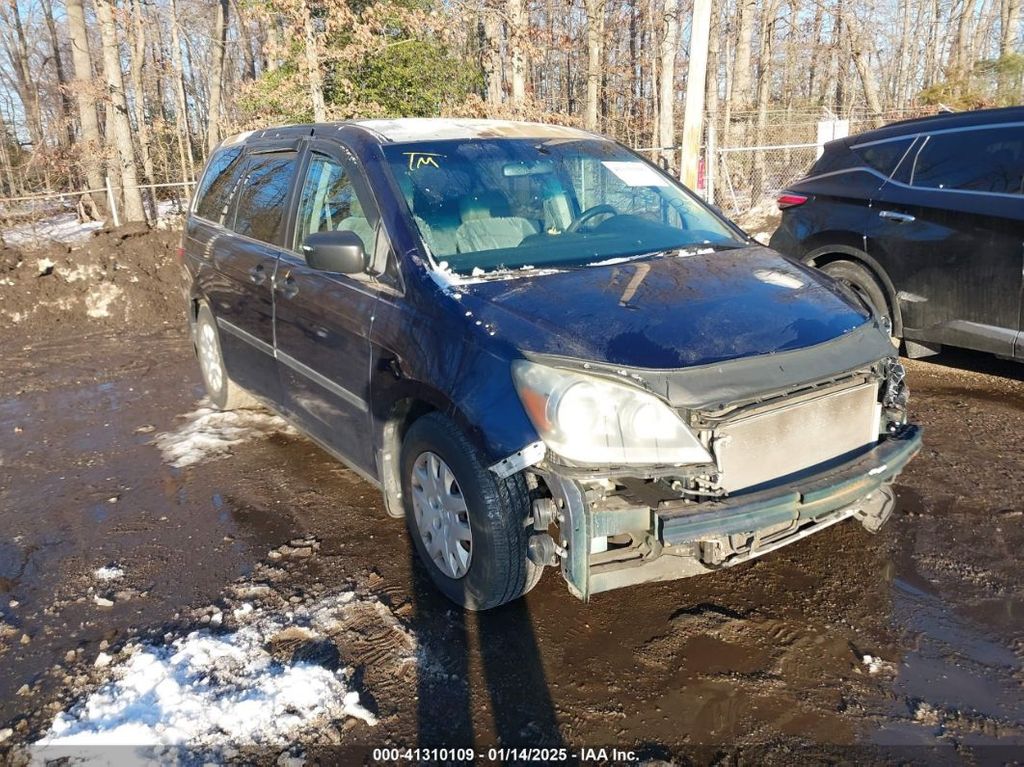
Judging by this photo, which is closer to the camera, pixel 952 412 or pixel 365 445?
pixel 365 445

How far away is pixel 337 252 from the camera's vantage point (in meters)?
3.38

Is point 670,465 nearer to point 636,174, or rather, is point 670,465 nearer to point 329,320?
point 329,320

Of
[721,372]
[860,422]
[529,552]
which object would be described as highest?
[721,372]

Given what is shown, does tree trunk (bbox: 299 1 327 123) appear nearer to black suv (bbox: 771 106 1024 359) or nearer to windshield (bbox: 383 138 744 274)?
black suv (bbox: 771 106 1024 359)

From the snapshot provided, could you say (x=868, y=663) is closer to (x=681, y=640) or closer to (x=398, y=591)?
(x=681, y=640)

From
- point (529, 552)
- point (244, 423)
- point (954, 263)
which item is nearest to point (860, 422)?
point (529, 552)

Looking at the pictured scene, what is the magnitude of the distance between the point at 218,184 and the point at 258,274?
1.38 metres

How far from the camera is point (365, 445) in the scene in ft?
12.3

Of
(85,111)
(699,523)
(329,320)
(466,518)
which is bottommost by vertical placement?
(466,518)

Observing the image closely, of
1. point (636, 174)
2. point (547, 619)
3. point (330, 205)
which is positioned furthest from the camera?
point (636, 174)

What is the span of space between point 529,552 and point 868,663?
1297mm

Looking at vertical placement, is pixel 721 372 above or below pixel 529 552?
above

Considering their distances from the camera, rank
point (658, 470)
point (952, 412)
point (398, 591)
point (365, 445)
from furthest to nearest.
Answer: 1. point (952, 412)
2. point (365, 445)
3. point (398, 591)
4. point (658, 470)

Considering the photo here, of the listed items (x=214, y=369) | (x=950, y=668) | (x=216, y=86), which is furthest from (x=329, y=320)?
(x=216, y=86)
